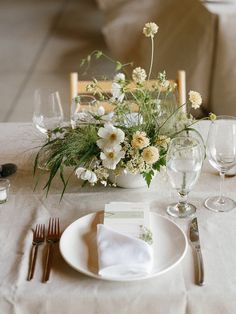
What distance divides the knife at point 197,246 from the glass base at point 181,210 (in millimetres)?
33

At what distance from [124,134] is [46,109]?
36 centimetres

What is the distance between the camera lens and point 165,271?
0.92 m

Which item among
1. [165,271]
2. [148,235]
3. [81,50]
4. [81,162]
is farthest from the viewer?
[81,50]

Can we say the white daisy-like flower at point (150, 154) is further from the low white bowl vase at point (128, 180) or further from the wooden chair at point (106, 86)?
the wooden chair at point (106, 86)

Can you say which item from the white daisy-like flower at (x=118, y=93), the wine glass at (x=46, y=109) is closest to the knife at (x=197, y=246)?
the white daisy-like flower at (x=118, y=93)

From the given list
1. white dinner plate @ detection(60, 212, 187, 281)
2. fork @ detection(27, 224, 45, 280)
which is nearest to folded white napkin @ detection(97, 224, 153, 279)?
white dinner plate @ detection(60, 212, 187, 281)

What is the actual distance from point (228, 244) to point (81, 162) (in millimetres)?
393

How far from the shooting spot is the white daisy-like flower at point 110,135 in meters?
1.12

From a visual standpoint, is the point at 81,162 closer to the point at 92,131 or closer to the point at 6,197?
the point at 92,131

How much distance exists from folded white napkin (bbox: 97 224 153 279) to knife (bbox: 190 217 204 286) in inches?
3.7

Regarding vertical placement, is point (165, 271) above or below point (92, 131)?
below

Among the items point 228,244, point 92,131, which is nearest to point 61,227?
point 92,131

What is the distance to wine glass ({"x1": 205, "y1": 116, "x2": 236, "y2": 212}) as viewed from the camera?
1.19 m

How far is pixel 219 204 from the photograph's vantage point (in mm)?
1194
